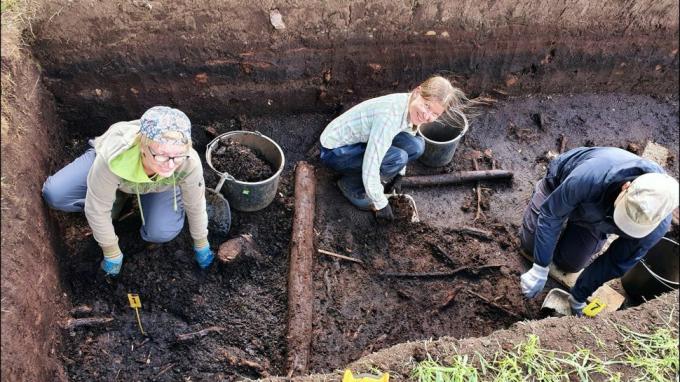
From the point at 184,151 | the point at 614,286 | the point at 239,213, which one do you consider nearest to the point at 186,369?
the point at 239,213

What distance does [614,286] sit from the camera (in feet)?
14.0

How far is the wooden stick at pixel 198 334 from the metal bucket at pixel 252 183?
862 mm

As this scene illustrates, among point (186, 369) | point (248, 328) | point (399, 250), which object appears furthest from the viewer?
point (399, 250)

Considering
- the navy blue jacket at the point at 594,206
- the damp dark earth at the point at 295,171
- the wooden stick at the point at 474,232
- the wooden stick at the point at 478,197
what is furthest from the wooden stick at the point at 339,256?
the navy blue jacket at the point at 594,206

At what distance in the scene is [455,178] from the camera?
4504 mm

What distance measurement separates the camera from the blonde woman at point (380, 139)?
339 centimetres

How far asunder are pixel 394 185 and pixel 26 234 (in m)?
2.53

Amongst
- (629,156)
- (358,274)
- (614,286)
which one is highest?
(629,156)

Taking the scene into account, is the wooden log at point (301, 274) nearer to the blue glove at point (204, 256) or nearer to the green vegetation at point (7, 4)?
the blue glove at point (204, 256)

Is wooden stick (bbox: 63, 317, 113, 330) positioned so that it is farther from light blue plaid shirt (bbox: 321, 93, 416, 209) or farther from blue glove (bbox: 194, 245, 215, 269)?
light blue plaid shirt (bbox: 321, 93, 416, 209)

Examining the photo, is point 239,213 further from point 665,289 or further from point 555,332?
point 665,289

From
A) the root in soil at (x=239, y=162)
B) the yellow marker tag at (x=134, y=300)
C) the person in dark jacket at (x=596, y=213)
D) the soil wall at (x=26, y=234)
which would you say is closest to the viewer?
the soil wall at (x=26, y=234)

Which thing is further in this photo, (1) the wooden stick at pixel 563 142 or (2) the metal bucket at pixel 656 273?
(1) the wooden stick at pixel 563 142

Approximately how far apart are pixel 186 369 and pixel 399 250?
1.69 meters
